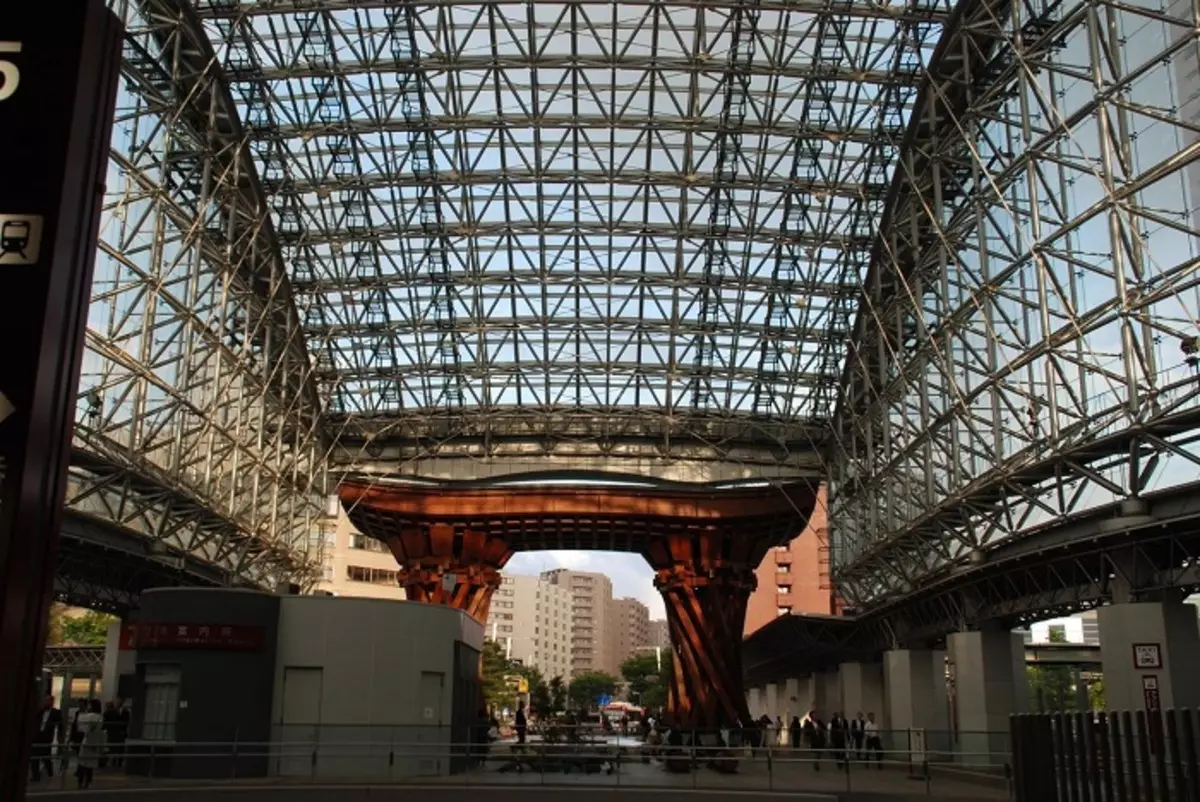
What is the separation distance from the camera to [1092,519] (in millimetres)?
23828

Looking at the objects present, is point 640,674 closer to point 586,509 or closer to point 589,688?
point 589,688

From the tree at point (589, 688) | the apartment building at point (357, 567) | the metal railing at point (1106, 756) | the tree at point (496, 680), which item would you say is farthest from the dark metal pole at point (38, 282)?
the tree at point (589, 688)

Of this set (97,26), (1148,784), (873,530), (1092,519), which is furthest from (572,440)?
(97,26)

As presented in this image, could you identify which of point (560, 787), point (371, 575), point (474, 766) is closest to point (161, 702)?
point (474, 766)

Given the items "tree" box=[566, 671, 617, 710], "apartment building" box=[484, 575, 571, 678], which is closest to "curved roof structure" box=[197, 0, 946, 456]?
"tree" box=[566, 671, 617, 710]

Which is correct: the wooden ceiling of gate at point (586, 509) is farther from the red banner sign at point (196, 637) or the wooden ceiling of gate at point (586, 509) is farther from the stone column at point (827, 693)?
the red banner sign at point (196, 637)

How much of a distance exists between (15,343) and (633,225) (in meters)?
39.5

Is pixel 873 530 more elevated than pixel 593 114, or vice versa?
pixel 593 114

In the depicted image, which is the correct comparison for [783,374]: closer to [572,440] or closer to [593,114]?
[572,440]

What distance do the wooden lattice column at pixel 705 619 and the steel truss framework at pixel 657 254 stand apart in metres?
4.99

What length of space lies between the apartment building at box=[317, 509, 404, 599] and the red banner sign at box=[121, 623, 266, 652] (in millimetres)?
56947

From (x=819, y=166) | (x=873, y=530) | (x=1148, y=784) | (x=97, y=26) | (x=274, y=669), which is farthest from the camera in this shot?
(x=873, y=530)

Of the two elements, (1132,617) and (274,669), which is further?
(274,669)

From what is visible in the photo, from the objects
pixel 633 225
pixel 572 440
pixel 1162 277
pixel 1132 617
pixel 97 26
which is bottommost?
pixel 1132 617
